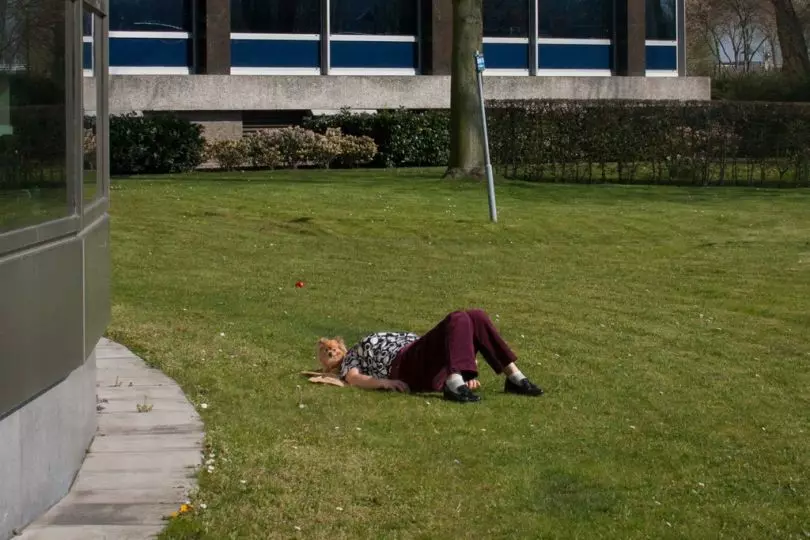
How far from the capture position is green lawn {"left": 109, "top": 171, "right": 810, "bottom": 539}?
6.16m

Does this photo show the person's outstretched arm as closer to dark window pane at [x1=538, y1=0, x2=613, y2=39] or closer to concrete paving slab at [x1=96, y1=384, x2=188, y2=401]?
concrete paving slab at [x1=96, y1=384, x2=188, y2=401]

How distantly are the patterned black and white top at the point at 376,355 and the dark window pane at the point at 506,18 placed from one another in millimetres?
26629

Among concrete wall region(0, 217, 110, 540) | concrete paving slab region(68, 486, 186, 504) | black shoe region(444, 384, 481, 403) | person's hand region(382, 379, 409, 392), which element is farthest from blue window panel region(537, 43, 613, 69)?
concrete paving slab region(68, 486, 186, 504)

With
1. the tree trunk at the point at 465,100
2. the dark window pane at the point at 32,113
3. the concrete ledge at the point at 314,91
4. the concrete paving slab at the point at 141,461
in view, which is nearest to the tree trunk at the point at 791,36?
the concrete ledge at the point at 314,91

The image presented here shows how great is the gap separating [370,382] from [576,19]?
93.7 ft

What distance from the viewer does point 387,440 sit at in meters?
7.32

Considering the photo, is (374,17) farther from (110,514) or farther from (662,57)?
(110,514)

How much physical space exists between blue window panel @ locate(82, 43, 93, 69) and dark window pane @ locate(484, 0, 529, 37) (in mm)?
28064

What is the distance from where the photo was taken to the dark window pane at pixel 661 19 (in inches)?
1455

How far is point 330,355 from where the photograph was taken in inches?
352

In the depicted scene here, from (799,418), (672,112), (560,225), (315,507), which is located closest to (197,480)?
(315,507)

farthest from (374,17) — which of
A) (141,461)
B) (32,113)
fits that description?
(32,113)

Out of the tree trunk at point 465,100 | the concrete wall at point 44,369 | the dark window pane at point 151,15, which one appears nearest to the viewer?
the concrete wall at point 44,369

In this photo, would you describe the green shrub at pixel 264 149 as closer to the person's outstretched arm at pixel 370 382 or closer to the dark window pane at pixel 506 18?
the dark window pane at pixel 506 18
